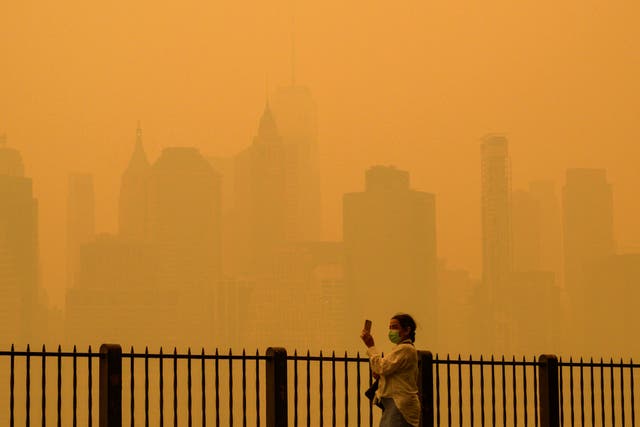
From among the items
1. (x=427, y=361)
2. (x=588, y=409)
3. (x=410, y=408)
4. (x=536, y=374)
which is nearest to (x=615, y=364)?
(x=536, y=374)

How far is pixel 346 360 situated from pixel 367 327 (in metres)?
3.73

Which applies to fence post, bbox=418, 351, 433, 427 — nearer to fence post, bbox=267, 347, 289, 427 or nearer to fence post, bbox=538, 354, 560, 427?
fence post, bbox=267, 347, 289, 427

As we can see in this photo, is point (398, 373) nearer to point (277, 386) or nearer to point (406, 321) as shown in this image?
point (406, 321)

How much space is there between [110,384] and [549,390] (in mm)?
5700

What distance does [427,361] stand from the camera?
45.5 ft

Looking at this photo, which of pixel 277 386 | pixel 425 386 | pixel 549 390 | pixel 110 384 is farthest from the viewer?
pixel 549 390

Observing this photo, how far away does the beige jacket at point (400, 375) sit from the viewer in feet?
33.8

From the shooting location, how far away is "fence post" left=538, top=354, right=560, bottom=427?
592 inches

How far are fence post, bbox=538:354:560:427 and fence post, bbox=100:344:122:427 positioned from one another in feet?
17.9

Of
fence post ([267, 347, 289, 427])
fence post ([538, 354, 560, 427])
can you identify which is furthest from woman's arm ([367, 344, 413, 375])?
fence post ([538, 354, 560, 427])

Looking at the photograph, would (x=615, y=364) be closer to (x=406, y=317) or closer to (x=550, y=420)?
(x=550, y=420)

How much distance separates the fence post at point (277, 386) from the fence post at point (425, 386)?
162 cm

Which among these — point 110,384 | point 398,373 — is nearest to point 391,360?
point 398,373

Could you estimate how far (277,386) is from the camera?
1368cm
